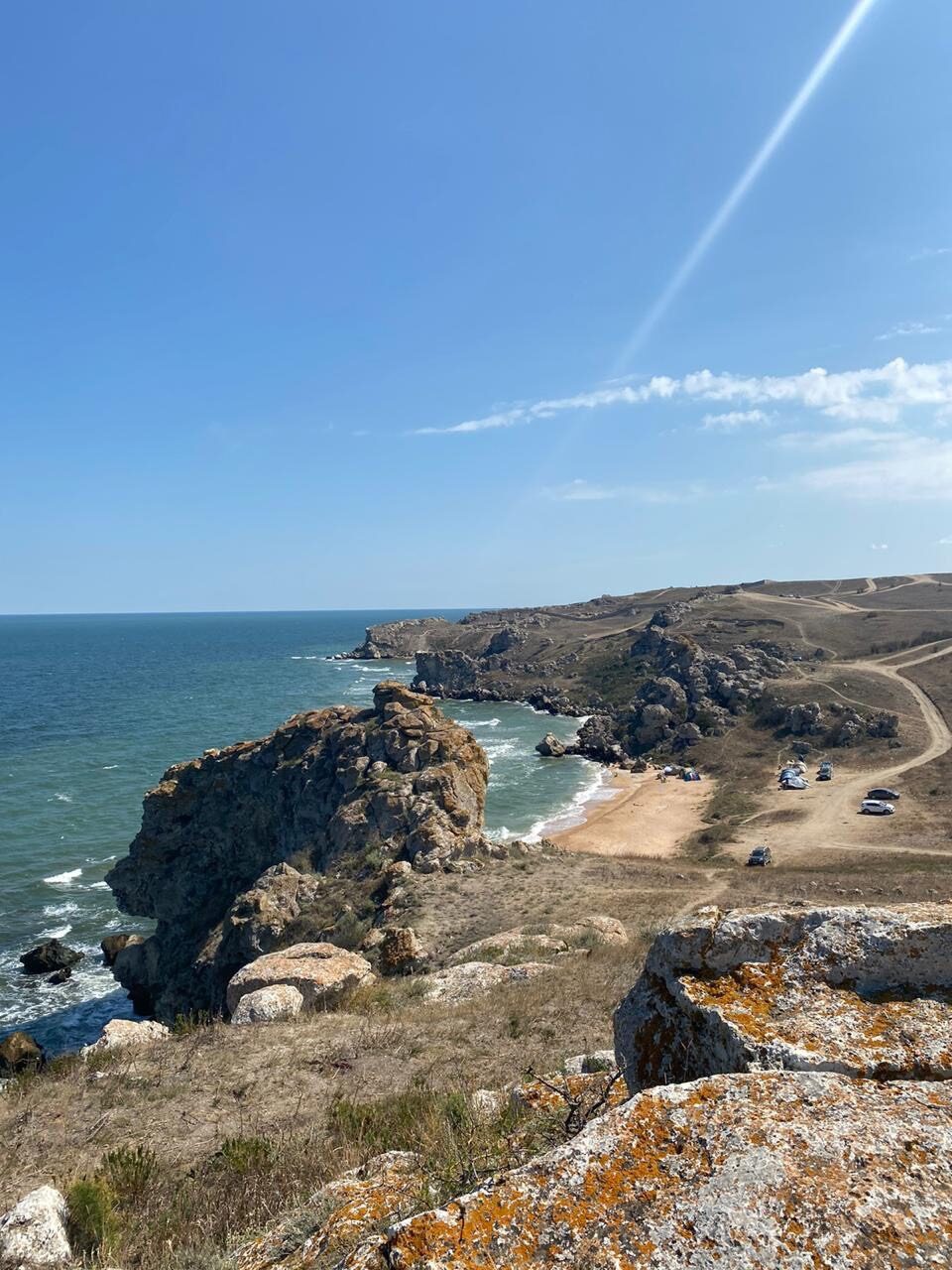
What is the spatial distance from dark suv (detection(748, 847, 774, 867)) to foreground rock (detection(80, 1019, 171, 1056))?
30731mm

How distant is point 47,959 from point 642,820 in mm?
35393

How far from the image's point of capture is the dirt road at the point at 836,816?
126 feet

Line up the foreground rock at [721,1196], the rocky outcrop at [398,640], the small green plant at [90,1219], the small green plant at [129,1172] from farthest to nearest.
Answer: the rocky outcrop at [398,640], the small green plant at [129,1172], the small green plant at [90,1219], the foreground rock at [721,1196]

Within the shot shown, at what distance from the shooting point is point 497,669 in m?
125

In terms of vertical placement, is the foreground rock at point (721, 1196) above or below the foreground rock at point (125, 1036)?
above

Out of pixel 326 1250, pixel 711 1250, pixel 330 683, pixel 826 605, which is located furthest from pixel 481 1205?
pixel 826 605

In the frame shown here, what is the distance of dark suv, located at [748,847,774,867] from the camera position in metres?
35.4

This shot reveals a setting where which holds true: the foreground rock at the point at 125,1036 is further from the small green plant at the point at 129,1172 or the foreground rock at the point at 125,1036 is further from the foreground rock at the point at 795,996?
the foreground rock at the point at 795,996

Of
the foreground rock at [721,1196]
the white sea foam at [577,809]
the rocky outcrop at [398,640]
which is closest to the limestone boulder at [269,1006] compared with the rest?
the foreground rock at [721,1196]

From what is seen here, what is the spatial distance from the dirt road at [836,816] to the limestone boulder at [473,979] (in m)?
28.0

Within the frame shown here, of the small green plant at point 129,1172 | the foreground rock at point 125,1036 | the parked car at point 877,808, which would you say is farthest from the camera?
the parked car at point 877,808

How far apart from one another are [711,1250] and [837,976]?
245 centimetres

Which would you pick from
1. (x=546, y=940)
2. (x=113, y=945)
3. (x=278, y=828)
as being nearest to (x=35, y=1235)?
(x=546, y=940)

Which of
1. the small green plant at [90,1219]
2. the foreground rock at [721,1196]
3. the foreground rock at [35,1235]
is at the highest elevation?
the foreground rock at [721,1196]
